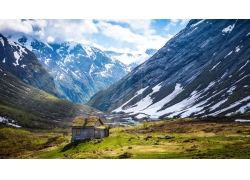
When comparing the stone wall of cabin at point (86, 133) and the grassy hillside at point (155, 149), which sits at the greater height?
the stone wall of cabin at point (86, 133)

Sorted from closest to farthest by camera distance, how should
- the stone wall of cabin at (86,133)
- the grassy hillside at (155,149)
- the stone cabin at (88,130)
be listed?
the grassy hillside at (155,149) → the stone cabin at (88,130) → the stone wall of cabin at (86,133)

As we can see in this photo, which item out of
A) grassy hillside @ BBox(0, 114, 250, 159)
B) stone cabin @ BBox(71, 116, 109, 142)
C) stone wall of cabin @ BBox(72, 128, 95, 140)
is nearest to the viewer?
grassy hillside @ BBox(0, 114, 250, 159)

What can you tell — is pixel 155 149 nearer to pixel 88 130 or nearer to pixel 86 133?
pixel 88 130

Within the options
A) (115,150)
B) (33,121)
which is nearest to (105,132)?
(115,150)

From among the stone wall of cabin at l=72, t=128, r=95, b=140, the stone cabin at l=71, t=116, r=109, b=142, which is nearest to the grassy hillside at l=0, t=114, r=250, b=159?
the stone cabin at l=71, t=116, r=109, b=142

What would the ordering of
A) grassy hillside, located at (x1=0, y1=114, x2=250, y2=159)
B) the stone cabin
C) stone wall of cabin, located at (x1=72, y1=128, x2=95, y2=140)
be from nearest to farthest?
grassy hillside, located at (x1=0, y1=114, x2=250, y2=159)
the stone cabin
stone wall of cabin, located at (x1=72, y1=128, x2=95, y2=140)

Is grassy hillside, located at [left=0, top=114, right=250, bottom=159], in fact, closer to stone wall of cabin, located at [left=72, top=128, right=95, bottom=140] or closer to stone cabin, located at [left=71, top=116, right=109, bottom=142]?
stone cabin, located at [left=71, top=116, right=109, bottom=142]

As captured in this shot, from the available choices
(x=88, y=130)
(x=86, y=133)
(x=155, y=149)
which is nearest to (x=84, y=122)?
(x=88, y=130)

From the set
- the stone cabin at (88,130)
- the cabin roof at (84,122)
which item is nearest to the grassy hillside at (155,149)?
the stone cabin at (88,130)

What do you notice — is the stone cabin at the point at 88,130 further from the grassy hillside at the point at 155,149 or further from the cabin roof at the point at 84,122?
the grassy hillside at the point at 155,149

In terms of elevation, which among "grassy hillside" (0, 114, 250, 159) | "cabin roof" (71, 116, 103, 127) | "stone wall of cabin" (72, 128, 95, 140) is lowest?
"grassy hillside" (0, 114, 250, 159)

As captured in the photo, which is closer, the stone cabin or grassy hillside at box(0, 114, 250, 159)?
grassy hillside at box(0, 114, 250, 159)

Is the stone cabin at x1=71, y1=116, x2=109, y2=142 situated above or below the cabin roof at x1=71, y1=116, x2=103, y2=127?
below

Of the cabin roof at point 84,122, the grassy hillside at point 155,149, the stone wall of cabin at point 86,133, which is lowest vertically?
the grassy hillside at point 155,149
